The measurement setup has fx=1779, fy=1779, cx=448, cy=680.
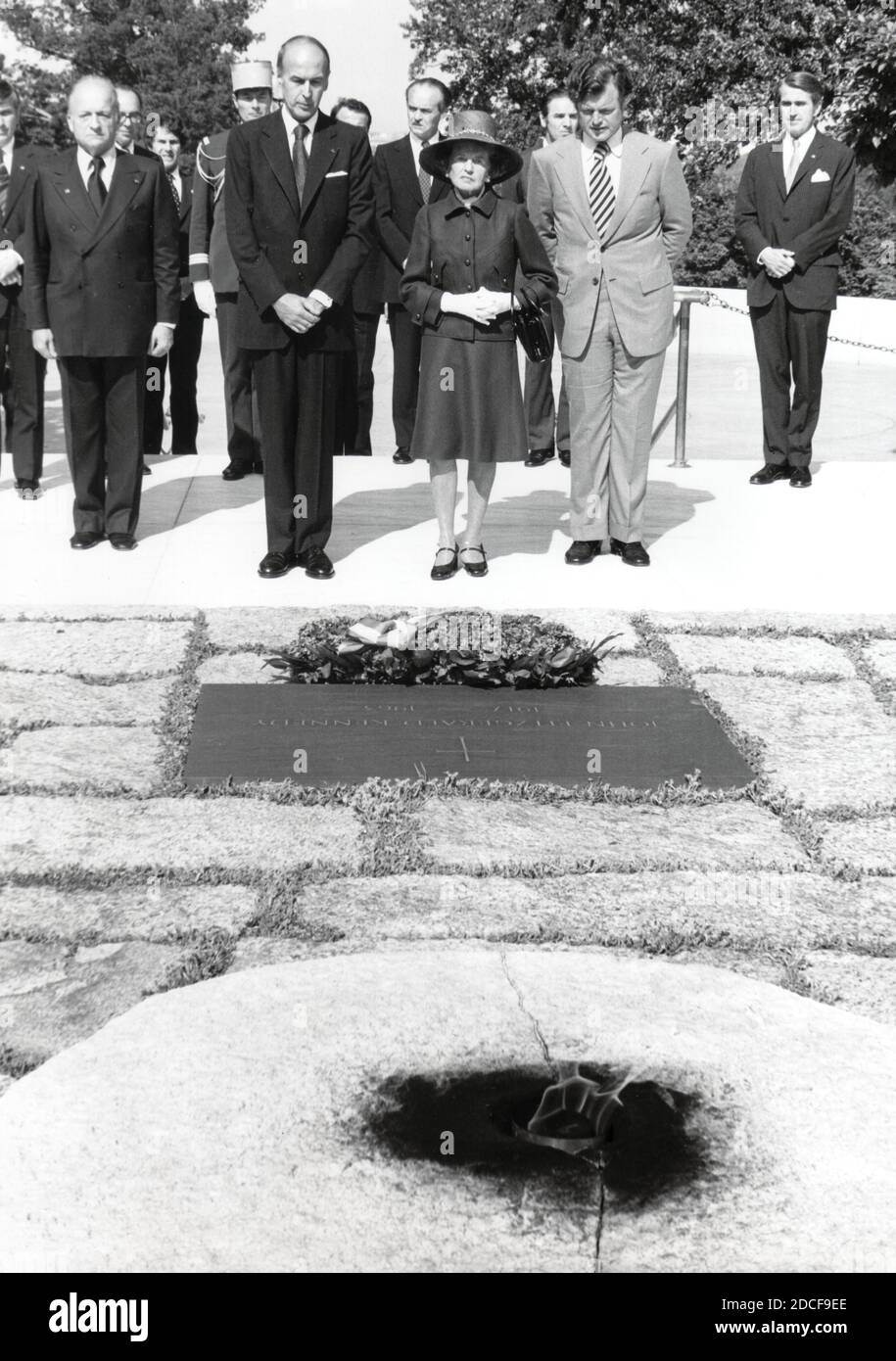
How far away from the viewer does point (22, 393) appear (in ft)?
28.5

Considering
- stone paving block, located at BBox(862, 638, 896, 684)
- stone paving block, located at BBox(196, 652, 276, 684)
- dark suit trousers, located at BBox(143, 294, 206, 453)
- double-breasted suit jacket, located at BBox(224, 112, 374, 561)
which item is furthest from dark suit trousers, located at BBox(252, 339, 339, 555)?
dark suit trousers, located at BBox(143, 294, 206, 453)

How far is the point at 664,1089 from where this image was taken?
296 centimetres

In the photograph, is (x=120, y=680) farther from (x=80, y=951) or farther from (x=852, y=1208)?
(x=852, y=1208)

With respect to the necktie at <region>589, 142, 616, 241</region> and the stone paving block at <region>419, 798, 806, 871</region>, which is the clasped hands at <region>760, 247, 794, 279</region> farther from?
the stone paving block at <region>419, 798, 806, 871</region>

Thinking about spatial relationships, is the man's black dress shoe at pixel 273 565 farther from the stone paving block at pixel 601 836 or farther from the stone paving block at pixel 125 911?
the stone paving block at pixel 125 911

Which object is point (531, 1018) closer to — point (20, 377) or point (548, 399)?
point (20, 377)

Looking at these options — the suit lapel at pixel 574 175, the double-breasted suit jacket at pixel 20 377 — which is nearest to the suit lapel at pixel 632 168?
the suit lapel at pixel 574 175

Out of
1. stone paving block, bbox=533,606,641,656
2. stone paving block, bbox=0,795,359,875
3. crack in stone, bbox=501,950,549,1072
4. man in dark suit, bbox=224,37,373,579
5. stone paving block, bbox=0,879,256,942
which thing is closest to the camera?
crack in stone, bbox=501,950,549,1072

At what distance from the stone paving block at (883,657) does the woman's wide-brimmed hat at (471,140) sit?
2.29 metres

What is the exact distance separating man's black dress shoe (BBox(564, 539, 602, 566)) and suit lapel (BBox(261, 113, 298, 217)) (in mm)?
1791

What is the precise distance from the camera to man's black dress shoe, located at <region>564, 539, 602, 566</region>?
756 centimetres

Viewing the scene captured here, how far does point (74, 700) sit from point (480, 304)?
238cm

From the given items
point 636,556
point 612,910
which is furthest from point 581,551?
point 612,910

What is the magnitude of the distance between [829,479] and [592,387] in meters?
2.68
